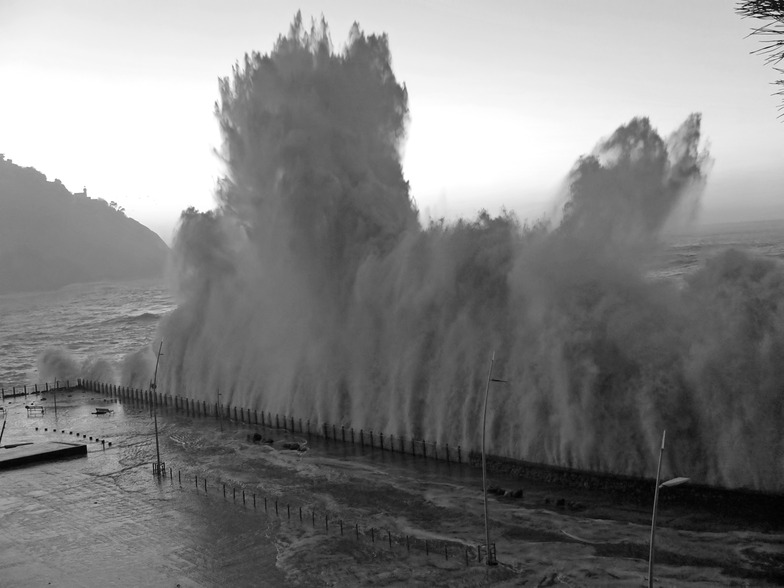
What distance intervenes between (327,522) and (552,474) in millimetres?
8526

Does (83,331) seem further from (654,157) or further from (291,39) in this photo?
(654,157)

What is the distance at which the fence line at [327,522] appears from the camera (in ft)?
71.3

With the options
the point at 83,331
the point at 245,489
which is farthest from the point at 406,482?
the point at 83,331

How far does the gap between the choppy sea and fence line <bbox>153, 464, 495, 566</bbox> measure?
621 inches

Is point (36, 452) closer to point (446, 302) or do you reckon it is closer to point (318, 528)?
point (318, 528)

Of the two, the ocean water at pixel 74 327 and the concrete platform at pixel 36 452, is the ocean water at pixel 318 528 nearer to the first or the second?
the concrete platform at pixel 36 452

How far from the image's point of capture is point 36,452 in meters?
36.3

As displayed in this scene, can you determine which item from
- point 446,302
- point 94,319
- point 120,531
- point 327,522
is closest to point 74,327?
point 94,319

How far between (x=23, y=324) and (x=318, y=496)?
124 m

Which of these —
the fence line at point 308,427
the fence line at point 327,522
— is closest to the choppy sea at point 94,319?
the fence line at point 308,427

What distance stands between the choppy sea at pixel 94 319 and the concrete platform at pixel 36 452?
18.3 meters

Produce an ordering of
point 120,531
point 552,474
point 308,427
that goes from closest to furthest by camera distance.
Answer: point 120,531 → point 552,474 → point 308,427

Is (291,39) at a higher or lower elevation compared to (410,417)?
higher

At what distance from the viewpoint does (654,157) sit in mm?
34812
